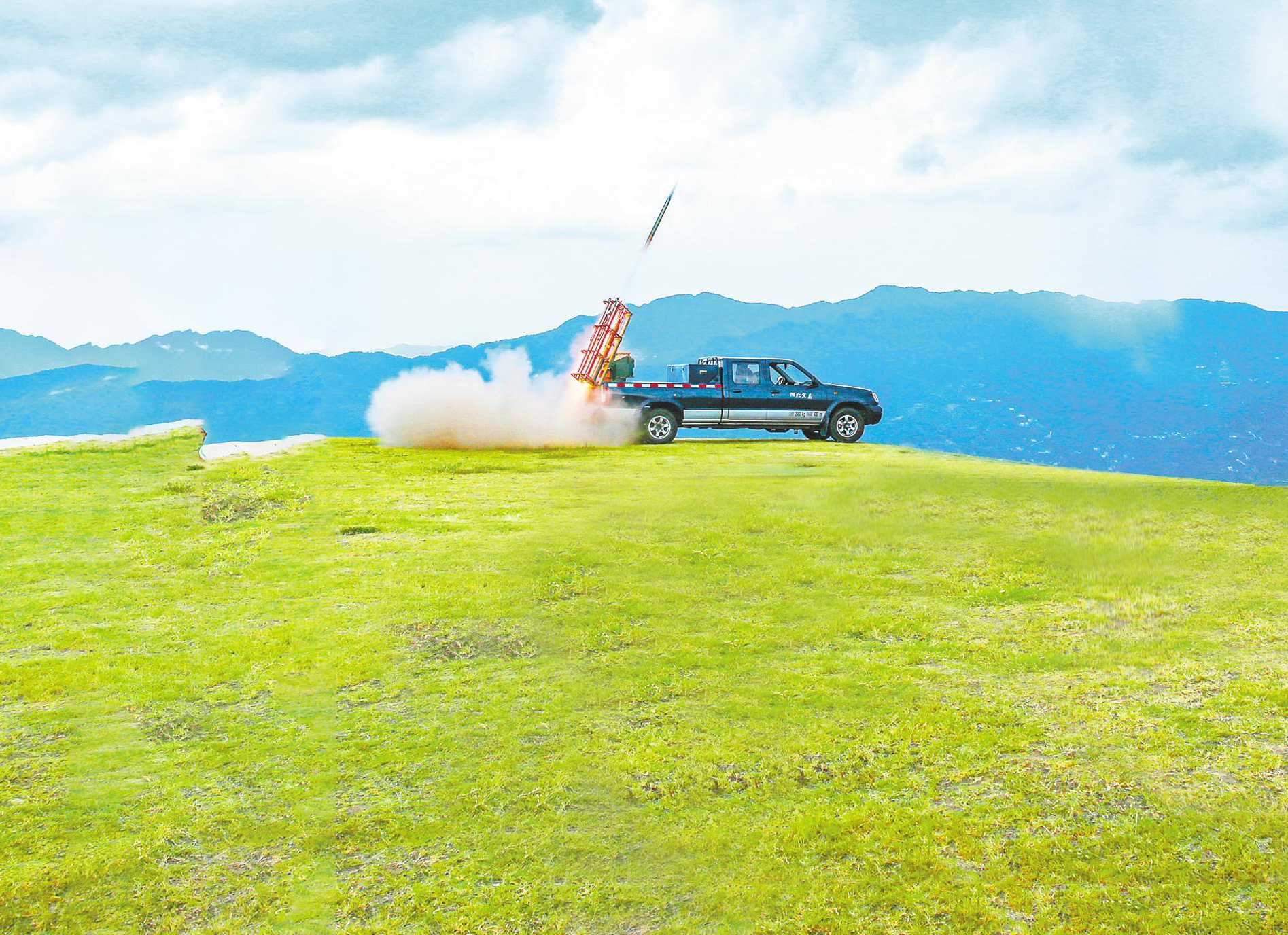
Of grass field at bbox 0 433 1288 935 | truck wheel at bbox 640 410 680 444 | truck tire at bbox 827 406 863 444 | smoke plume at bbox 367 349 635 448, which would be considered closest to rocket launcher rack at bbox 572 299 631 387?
smoke plume at bbox 367 349 635 448

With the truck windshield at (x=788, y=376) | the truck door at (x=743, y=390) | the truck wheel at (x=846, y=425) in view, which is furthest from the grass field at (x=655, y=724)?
the truck wheel at (x=846, y=425)

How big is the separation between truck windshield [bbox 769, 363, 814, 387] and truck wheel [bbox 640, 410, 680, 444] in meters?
2.81

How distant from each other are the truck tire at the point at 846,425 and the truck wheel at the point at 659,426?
4.26 metres

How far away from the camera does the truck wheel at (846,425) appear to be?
25688mm

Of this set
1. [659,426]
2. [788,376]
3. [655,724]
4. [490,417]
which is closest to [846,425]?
[788,376]

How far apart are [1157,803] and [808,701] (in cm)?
239

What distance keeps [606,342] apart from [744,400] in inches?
157

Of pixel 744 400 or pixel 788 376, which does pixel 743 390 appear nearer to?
pixel 744 400

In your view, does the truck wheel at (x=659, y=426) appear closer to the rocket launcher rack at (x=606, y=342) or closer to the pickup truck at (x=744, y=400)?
the pickup truck at (x=744, y=400)

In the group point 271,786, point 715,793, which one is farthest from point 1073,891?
point 271,786

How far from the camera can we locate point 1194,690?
729 centimetres

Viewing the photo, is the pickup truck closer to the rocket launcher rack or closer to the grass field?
the rocket launcher rack

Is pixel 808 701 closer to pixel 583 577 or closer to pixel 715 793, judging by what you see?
pixel 715 793

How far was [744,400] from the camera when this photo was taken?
25219 millimetres
